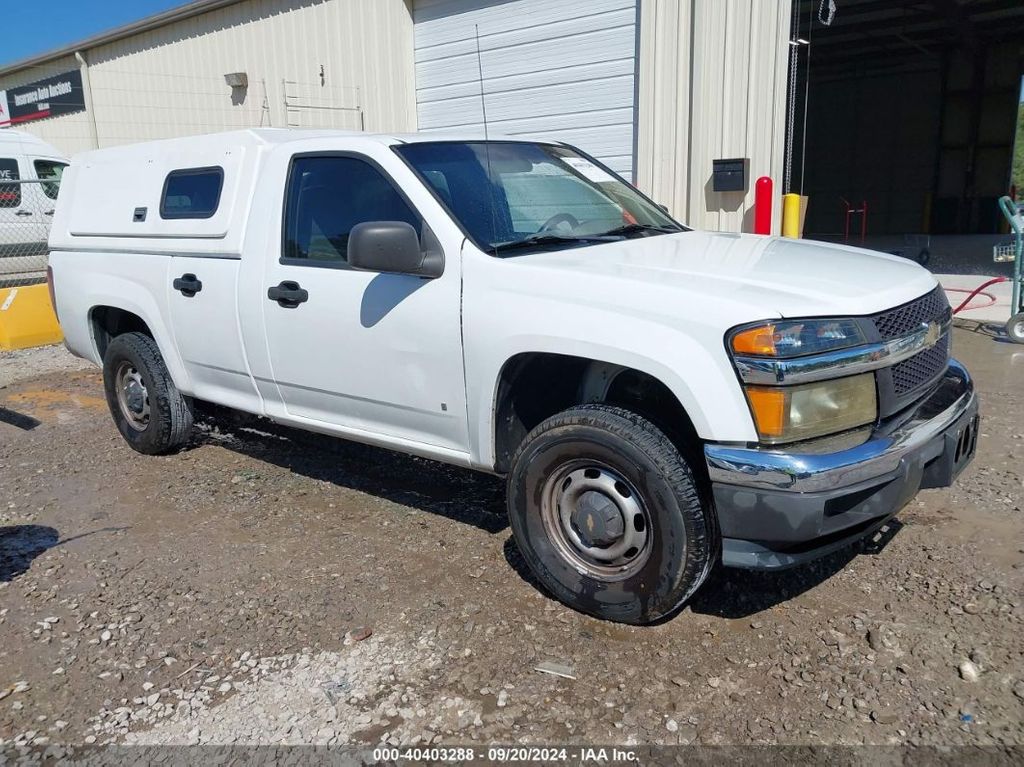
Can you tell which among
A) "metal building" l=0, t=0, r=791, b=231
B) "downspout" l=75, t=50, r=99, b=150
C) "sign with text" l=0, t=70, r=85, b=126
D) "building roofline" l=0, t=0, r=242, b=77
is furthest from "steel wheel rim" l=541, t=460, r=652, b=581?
"sign with text" l=0, t=70, r=85, b=126

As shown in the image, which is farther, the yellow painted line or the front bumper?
the yellow painted line

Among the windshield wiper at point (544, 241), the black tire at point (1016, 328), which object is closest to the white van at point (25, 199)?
the windshield wiper at point (544, 241)

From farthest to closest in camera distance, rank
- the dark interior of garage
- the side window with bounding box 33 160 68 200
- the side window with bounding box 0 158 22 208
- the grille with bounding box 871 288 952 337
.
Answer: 1. the dark interior of garage
2. the side window with bounding box 33 160 68 200
3. the side window with bounding box 0 158 22 208
4. the grille with bounding box 871 288 952 337

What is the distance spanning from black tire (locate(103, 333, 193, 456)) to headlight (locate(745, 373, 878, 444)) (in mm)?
3892

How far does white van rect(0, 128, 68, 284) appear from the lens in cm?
1420

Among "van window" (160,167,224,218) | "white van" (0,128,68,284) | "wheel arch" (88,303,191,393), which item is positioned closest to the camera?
"van window" (160,167,224,218)

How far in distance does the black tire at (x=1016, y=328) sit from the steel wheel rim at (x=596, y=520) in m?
6.18

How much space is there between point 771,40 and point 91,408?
7198 millimetres

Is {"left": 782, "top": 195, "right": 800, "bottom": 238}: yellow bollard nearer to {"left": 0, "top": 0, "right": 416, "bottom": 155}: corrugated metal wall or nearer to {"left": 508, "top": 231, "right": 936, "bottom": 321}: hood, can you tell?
{"left": 508, "top": 231, "right": 936, "bottom": 321}: hood

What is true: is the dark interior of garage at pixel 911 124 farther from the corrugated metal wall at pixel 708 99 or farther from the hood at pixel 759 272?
the hood at pixel 759 272

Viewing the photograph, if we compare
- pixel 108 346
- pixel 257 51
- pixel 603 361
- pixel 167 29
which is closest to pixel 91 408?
pixel 108 346

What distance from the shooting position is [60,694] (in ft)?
9.80

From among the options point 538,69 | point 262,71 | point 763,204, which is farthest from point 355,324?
point 262,71

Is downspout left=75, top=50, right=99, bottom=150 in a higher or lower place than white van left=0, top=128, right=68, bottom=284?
higher
